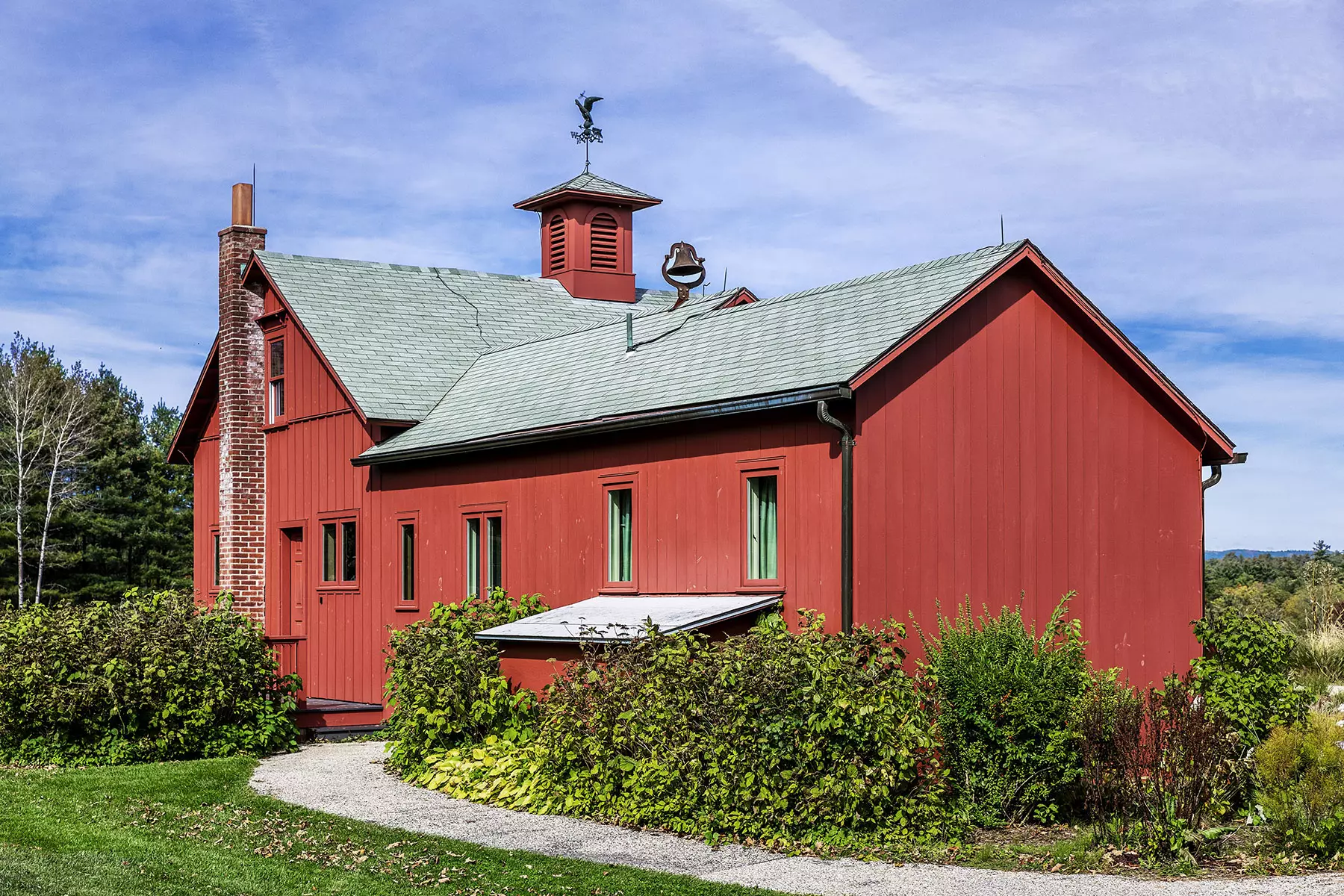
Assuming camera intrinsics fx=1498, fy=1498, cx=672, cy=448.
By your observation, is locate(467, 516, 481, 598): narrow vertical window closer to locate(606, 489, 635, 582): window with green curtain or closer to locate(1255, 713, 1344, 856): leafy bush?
locate(606, 489, 635, 582): window with green curtain

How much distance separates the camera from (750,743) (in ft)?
39.7

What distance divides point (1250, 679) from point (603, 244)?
17339 mm

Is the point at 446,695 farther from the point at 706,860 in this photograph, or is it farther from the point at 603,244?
the point at 603,244

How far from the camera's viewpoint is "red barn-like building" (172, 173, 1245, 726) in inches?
582

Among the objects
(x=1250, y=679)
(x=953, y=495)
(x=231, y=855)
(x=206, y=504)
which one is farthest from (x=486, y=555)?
(x=206, y=504)

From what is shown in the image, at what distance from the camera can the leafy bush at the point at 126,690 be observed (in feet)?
53.9

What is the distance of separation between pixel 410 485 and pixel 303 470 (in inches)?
119

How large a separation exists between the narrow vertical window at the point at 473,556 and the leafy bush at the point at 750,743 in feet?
20.5

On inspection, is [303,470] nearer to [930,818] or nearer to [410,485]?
[410,485]

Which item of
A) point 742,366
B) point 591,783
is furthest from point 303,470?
point 591,783

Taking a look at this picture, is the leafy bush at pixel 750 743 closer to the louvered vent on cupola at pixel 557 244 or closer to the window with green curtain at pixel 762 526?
the window with green curtain at pixel 762 526

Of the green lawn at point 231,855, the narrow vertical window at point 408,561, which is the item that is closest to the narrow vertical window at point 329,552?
the narrow vertical window at point 408,561

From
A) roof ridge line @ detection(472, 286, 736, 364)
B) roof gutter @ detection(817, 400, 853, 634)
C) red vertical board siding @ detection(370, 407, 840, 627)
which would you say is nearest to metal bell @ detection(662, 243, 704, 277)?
roof ridge line @ detection(472, 286, 736, 364)

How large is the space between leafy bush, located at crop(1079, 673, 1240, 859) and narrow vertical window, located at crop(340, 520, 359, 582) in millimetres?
12453
